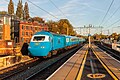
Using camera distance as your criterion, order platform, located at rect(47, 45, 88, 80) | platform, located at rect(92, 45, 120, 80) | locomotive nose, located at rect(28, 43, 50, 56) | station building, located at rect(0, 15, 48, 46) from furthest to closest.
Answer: station building, located at rect(0, 15, 48, 46), locomotive nose, located at rect(28, 43, 50, 56), platform, located at rect(92, 45, 120, 80), platform, located at rect(47, 45, 88, 80)

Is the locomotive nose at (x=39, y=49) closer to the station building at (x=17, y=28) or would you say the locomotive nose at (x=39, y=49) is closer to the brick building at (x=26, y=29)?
the station building at (x=17, y=28)

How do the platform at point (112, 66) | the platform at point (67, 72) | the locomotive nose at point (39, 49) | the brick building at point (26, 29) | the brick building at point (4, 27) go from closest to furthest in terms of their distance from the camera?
1. the platform at point (67, 72)
2. the platform at point (112, 66)
3. the locomotive nose at point (39, 49)
4. the brick building at point (4, 27)
5. the brick building at point (26, 29)

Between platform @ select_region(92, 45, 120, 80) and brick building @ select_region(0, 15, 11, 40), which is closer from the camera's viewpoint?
platform @ select_region(92, 45, 120, 80)

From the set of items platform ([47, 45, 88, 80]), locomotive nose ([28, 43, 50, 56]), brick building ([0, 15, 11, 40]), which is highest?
brick building ([0, 15, 11, 40])

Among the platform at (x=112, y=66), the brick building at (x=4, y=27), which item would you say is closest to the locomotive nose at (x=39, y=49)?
the platform at (x=112, y=66)

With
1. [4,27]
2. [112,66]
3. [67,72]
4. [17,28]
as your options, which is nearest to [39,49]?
[112,66]

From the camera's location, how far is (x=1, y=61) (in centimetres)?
1911

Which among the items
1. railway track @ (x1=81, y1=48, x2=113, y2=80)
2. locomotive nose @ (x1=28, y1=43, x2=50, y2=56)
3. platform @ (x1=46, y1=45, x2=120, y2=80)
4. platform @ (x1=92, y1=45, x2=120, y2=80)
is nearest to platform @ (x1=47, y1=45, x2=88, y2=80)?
platform @ (x1=46, y1=45, x2=120, y2=80)

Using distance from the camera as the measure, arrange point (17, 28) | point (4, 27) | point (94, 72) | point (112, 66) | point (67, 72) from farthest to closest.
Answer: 1. point (17, 28)
2. point (4, 27)
3. point (112, 66)
4. point (94, 72)
5. point (67, 72)

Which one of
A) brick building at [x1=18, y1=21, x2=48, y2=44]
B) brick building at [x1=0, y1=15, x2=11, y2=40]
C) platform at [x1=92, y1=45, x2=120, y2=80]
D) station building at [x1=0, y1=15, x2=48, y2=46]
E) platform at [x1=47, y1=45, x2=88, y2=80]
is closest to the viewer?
platform at [x1=47, y1=45, x2=88, y2=80]

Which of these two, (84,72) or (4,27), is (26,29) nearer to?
(4,27)

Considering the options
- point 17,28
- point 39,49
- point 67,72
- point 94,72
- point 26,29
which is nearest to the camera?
point 67,72

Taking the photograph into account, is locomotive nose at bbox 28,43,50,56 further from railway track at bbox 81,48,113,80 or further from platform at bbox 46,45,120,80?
railway track at bbox 81,48,113,80

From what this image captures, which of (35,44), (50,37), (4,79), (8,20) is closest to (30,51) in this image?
(35,44)
